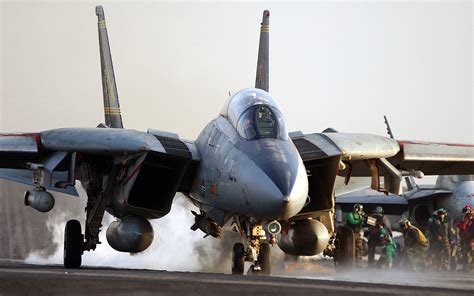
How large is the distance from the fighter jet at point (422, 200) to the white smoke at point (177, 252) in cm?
494

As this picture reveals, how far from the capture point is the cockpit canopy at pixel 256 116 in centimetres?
1605

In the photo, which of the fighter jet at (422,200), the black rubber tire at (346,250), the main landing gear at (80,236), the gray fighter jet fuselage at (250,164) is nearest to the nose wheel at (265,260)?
the black rubber tire at (346,250)

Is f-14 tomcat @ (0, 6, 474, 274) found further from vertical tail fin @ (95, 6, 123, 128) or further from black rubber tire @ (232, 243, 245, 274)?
vertical tail fin @ (95, 6, 123, 128)

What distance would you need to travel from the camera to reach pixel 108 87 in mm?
21984

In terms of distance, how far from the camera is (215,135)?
17.3 metres

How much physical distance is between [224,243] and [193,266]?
0.86 metres

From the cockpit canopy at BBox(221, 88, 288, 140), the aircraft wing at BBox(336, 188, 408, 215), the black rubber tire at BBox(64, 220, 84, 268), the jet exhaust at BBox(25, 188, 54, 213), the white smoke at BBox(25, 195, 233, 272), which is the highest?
the cockpit canopy at BBox(221, 88, 288, 140)

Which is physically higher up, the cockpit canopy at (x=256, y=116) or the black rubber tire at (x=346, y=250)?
the cockpit canopy at (x=256, y=116)

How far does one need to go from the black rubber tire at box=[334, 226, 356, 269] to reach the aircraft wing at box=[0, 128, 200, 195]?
311cm

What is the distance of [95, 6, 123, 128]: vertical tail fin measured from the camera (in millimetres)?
21594

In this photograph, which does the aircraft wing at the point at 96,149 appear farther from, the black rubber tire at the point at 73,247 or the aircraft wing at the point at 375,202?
the aircraft wing at the point at 375,202

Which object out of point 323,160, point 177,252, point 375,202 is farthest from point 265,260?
point 375,202

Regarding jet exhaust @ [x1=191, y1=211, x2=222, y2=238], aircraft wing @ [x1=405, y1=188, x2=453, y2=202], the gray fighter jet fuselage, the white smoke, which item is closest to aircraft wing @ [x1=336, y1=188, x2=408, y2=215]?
aircraft wing @ [x1=405, y1=188, x2=453, y2=202]

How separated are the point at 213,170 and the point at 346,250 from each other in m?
3.76
